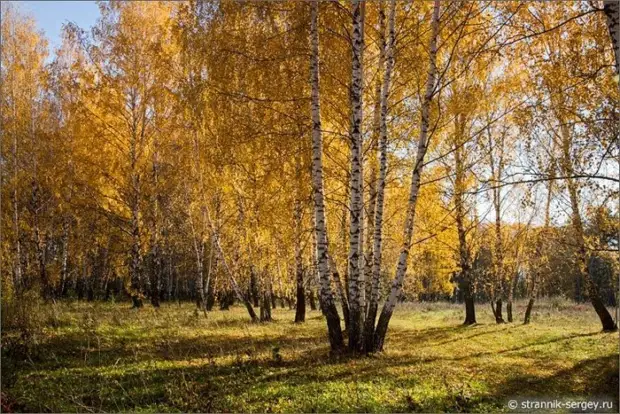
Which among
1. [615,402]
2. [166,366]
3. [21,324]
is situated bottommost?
[615,402]

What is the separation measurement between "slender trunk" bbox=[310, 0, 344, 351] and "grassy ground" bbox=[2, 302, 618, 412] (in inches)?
25.6

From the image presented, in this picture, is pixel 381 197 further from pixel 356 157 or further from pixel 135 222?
pixel 135 222

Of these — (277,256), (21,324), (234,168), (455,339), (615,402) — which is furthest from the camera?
(277,256)

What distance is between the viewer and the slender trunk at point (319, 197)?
8.34m

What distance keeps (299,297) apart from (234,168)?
232 inches

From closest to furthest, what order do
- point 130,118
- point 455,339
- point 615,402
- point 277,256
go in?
point 615,402, point 455,339, point 277,256, point 130,118

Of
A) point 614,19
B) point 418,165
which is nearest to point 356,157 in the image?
point 418,165

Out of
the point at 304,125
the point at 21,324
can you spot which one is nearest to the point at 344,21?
the point at 304,125

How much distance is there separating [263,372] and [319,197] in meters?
3.09

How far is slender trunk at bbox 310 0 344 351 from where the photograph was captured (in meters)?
8.34

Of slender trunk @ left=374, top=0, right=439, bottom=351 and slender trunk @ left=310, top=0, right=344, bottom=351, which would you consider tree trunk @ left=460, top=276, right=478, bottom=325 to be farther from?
slender trunk @ left=310, top=0, right=344, bottom=351

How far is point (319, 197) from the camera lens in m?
8.38

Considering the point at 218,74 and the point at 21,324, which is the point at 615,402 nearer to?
the point at 218,74

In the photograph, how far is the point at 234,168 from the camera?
1168 centimetres
